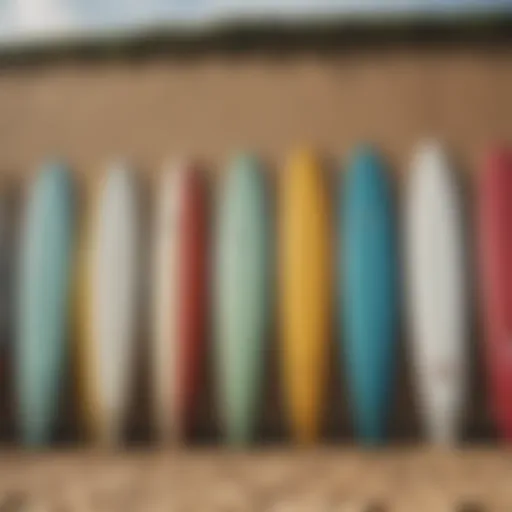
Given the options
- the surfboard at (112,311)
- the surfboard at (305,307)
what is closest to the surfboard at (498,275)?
the surfboard at (305,307)

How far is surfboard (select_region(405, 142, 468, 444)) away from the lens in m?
0.64

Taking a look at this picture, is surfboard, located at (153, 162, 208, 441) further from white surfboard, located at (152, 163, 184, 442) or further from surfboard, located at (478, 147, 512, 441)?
surfboard, located at (478, 147, 512, 441)

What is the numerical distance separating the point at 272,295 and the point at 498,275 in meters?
0.15

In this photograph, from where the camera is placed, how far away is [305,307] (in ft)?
2.15

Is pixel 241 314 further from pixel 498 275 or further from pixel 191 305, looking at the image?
pixel 498 275

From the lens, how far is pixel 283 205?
703mm

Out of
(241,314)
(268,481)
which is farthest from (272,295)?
(268,481)

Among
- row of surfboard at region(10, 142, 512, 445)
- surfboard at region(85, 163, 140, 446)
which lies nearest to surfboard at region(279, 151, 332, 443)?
row of surfboard at region(10, 142, 512, 445)

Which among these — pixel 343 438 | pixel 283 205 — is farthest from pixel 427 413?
pixel 283 205

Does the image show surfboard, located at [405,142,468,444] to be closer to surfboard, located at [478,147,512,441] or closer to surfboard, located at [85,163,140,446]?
surfboard, located at [478,147,512,441]

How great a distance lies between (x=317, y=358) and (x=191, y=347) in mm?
82

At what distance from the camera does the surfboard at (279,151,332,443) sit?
25.6 inches

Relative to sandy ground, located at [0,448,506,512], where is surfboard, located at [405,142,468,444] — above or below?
above

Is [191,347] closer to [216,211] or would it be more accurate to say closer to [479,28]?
[216,211]
